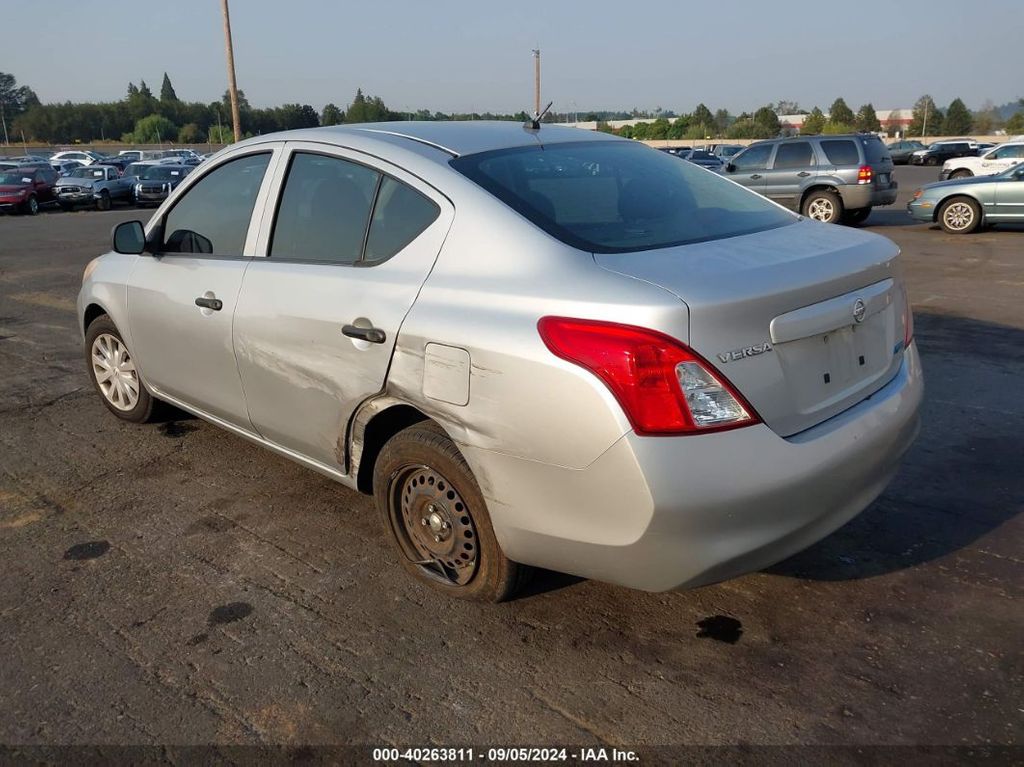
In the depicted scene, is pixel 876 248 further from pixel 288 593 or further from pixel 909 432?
pixel 288 593

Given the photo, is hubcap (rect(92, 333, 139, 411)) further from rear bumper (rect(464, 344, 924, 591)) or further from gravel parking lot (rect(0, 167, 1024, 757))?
rear bumper (rect(464, 344, 924, 591))

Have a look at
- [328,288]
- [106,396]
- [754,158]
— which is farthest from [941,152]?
[328,288]

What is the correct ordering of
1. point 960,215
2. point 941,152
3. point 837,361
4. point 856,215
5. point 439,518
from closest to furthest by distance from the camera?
point 837,361
point 439,518
point 960,215
point 856,215
point 941,152

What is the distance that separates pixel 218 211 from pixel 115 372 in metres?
1.60

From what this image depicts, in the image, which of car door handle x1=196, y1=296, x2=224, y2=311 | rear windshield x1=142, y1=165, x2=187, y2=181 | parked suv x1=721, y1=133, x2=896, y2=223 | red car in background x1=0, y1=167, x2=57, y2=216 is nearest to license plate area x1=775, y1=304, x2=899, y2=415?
car door handle x1=196, y1=296, x2=224, y2=311

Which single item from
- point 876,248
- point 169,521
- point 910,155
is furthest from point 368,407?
point 910,155

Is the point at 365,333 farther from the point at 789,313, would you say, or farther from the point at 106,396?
the point at 106,396

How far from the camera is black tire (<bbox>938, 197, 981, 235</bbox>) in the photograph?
49.9ft

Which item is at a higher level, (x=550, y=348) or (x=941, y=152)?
(x=941, y=152)

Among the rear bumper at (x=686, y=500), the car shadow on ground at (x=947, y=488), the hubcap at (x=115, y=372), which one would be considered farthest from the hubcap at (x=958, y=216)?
the hubcap at (x=115, y=372)

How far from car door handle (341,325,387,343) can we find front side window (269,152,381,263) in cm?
32

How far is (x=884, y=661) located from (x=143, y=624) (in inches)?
103

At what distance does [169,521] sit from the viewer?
156 inches

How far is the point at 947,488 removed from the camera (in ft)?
13.4
